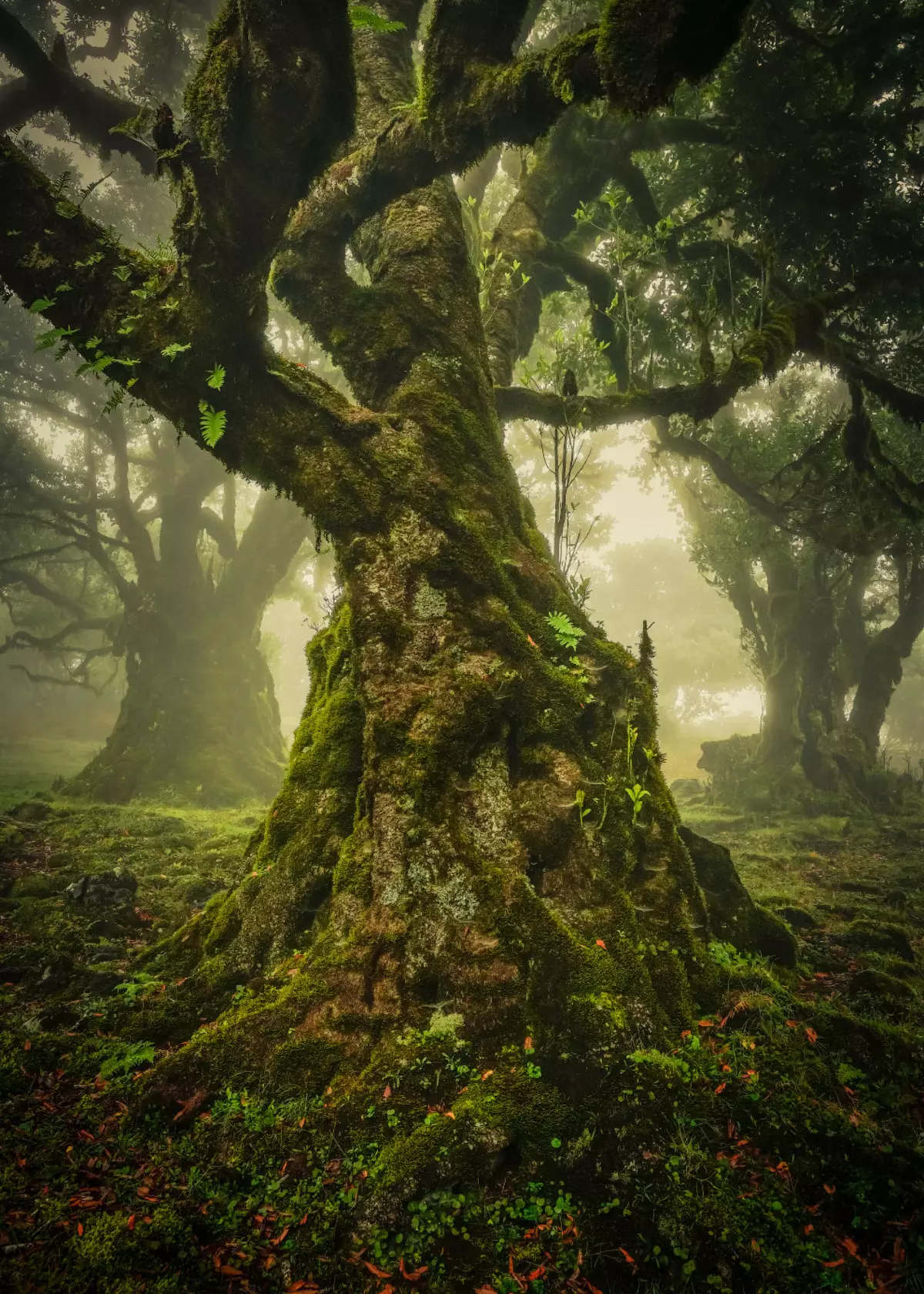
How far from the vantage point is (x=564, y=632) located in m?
5.50

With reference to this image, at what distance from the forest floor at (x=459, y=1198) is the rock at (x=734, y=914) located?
0.36 m

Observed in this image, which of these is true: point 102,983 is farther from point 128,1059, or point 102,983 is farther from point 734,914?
point 734,914

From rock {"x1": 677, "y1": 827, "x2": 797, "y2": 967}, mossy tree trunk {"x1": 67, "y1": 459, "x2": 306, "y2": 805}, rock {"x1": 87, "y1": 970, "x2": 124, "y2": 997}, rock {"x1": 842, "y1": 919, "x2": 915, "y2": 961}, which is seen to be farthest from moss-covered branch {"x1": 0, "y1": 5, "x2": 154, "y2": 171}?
rock {"x1": 842, "y1": 919, "x2": 915, "y2": 961}

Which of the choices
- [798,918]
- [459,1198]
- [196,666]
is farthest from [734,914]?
[196,666]

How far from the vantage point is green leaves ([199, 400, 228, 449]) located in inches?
196

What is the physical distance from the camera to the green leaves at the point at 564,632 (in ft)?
18.0

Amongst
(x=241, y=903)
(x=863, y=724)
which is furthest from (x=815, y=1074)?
(x=863, y=724)

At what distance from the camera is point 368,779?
454 centimetres

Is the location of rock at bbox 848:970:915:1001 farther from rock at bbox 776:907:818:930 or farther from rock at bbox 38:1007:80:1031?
rock at bbox 38:1007:80:1031

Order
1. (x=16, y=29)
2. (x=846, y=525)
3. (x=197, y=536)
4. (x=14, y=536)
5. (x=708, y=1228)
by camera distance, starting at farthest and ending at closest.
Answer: (x=14, y=536), (x=197, y=536), (x=846, y=525), (x=16, y=29), (x=708, y=1228)

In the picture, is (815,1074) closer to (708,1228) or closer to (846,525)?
(708,1228)

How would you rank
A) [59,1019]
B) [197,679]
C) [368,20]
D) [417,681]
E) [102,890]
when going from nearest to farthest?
[59,1019] < [368,20] < [417,681] < [102,890] < [197,679]

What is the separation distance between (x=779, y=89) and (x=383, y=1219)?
13.7 metres

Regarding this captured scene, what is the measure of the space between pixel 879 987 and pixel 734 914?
1145 mm
